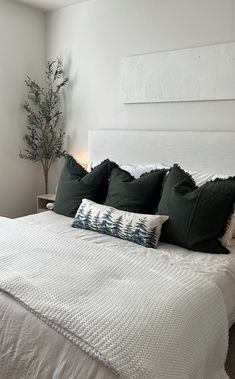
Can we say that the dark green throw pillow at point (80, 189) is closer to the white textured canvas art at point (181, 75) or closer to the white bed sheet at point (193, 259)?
the white bed sheet at point (193, 259)

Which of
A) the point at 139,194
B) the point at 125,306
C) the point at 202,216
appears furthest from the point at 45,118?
the point at 125,306

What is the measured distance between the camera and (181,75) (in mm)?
2662

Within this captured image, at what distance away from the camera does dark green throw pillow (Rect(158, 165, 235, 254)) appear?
6.43 ft

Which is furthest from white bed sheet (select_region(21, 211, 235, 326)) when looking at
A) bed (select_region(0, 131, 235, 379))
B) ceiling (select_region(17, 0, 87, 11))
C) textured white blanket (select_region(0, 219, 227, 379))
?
ceiling (select_region(17, 0, 87, 11))

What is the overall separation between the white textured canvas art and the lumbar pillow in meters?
1.12

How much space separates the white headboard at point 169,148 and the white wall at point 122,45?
13cm

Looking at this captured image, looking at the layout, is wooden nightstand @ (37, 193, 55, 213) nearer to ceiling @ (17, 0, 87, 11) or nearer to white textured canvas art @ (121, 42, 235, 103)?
white textured canvas art @ (121, 42, 235, 103)

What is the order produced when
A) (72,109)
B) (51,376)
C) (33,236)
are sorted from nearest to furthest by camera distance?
1. (51,376)
2. (33,236)
3. (72,109)

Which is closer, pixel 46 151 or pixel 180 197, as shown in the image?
pixel 180 197

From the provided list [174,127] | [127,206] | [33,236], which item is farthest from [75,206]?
[174,127]

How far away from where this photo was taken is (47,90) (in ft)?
12.1

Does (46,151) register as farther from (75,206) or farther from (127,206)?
(127,206)

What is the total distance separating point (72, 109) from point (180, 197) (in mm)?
1939

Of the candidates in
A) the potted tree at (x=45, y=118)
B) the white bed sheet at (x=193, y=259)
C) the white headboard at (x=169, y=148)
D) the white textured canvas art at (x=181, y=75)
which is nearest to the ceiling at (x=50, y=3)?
the potted tree at (x=45, y=118)
